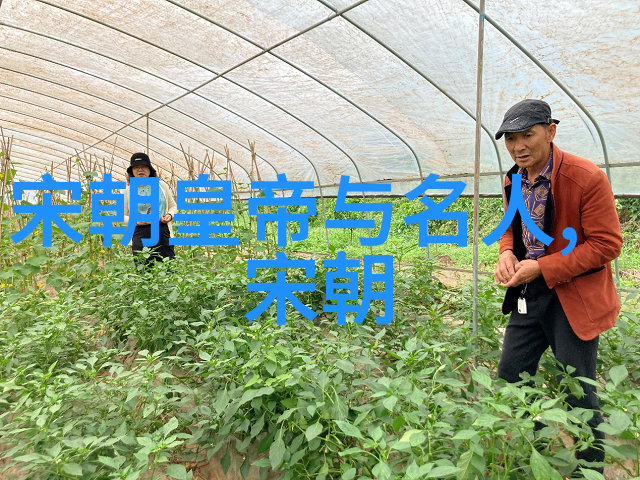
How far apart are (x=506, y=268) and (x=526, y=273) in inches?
5.5

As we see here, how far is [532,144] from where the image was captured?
162 centimetres

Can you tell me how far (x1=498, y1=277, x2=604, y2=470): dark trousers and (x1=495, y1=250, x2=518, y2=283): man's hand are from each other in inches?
3.4

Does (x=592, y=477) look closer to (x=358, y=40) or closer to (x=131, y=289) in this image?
(x=131, y=289)

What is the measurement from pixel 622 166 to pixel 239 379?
389cm

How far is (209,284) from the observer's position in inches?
110

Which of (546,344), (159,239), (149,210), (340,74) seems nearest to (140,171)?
(149,210)

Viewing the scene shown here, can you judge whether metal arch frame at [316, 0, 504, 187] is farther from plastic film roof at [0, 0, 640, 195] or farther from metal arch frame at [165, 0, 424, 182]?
metal arch frame at [165, 0, 424, 182]

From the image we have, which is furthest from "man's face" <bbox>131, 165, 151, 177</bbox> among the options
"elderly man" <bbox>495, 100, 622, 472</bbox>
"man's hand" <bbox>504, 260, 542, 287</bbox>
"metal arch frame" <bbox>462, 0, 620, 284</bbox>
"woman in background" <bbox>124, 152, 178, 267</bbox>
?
"man's hand" <bbox>504, 260, 542, 287</bbox>

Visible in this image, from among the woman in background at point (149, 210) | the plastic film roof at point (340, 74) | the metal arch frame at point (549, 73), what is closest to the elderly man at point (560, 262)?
the plastic film roof at point (340, 74)

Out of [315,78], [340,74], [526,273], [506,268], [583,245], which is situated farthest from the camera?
[315,78]

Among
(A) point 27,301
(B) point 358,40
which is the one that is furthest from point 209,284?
(B) point 358,40

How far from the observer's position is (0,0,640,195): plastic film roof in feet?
10.9

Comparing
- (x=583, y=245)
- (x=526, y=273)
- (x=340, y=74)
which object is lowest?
(x=526, y=273)

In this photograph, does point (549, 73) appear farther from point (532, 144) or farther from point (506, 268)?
point (506, 268)
